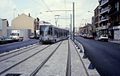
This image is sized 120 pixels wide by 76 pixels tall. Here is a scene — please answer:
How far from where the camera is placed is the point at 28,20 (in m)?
132

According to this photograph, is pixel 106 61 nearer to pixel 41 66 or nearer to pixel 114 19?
pixel 41 66

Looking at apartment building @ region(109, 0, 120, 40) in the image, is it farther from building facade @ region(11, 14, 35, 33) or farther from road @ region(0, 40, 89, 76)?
road @ region(0, 40, 89, 76)

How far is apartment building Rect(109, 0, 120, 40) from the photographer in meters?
78.0

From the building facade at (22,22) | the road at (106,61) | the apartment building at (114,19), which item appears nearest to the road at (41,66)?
the road at (106,61)

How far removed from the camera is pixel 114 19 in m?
84.9

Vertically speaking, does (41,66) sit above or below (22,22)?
below

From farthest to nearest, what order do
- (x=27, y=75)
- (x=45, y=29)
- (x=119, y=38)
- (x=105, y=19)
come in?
(x=105, y=19) < (x=119, y=38) < (x=45, y=29) < (x=27, y=75)

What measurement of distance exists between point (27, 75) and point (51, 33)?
106ft

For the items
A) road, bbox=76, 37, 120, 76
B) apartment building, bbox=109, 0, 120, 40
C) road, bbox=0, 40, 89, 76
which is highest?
apartment building, bbox=109, 0, 120, 40

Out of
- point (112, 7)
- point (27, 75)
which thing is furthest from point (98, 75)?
point (112, 7)

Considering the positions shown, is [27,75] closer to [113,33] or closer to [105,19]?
[113,33]

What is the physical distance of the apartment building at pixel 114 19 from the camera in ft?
256

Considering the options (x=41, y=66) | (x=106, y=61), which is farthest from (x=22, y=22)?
(x=41, y=66)

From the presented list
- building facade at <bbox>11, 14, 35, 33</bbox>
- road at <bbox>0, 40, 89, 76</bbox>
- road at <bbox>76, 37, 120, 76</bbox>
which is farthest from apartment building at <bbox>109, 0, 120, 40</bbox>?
Answer: road at <bbox>0, 40, 89, 76</bbox>
